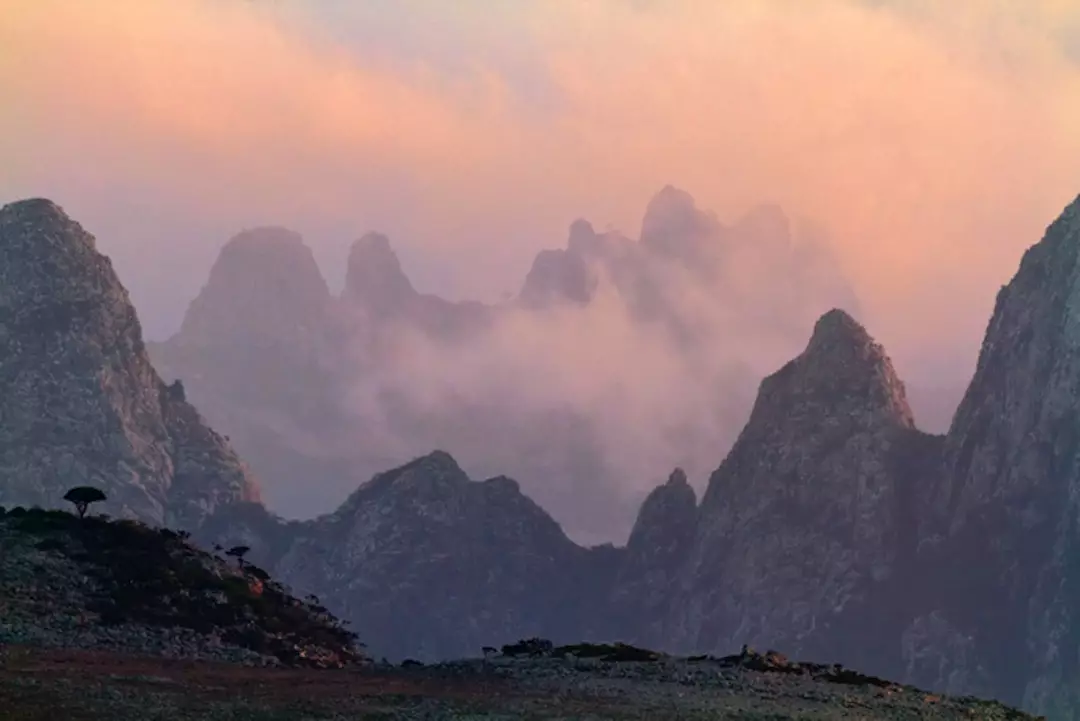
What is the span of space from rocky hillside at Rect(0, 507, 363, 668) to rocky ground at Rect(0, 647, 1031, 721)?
185 inches

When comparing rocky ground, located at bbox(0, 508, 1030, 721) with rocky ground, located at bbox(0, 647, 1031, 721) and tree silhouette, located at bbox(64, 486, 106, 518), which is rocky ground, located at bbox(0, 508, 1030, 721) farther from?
tree silhouette, located at bbox(64, 486, 106, 518)

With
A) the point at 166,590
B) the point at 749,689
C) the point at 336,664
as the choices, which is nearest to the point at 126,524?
the point at 166,590

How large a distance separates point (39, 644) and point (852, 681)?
45.1 metres

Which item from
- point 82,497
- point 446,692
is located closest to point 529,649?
point 446,692

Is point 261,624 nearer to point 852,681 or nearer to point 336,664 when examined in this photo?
point 336,664

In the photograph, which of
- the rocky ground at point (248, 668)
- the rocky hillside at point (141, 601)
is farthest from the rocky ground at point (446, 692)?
the rocky hillside at point (141, 601)

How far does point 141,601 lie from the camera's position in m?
68.9

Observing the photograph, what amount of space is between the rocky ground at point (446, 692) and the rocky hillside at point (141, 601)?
→ 185 inches

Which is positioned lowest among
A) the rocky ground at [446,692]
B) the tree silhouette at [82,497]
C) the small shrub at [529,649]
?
the rocky ground at [446,692]

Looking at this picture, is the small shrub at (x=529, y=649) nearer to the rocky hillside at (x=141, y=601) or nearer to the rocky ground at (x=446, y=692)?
the rocky ground at (x=446, y=692)

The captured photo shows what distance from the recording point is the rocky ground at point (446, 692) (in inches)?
1770

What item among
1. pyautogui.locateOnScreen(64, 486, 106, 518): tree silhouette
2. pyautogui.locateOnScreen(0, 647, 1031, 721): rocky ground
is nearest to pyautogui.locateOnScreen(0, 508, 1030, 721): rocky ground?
pyautogui.locateOnScreen(0, 647, 1031, 721): rocky ground

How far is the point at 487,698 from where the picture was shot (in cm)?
5253

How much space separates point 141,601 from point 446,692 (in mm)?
24071
